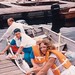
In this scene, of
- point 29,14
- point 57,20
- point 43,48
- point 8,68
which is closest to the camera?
point 43,48

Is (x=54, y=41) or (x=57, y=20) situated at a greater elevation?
(x=57, y=20)

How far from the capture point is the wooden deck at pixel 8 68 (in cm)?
637

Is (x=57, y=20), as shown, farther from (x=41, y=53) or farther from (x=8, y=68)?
(x=41, y=53)

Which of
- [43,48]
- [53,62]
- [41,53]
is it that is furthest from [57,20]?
[53,62]

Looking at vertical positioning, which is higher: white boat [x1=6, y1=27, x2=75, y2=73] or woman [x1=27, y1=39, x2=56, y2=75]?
woman [x1=27, y1=39, x2=56, y2=75]

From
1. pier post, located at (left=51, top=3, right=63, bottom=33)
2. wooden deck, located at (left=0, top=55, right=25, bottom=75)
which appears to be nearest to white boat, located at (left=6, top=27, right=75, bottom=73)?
wooden deck, located at (left=0, top=55, right=25, bottom=75)

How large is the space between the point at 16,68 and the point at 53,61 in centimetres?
255

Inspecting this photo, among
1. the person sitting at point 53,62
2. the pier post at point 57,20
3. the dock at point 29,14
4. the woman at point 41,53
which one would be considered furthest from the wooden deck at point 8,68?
the dock at point 29,14

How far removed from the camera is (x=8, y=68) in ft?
22.1

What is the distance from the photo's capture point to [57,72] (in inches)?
181

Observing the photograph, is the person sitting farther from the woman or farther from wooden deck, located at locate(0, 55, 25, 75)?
wooden deck, located at locate(0, 55, 25, 75)

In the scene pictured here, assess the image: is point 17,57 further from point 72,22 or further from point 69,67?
point 72,22

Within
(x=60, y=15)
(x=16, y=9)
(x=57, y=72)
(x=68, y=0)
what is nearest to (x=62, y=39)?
(x=60, y=15)

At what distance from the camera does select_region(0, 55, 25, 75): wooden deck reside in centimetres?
637
